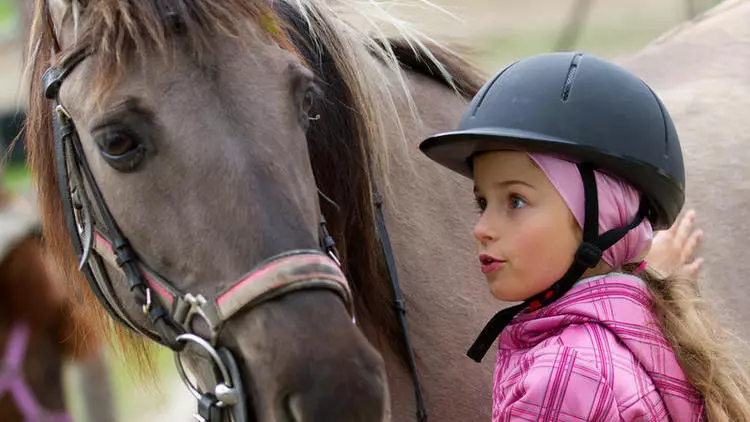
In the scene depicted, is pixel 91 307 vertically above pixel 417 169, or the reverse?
pixel 417 169

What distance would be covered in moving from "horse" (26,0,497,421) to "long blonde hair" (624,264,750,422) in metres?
0.57

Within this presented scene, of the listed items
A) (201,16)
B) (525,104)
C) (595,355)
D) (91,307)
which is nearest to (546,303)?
(595,355)

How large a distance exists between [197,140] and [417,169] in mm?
884

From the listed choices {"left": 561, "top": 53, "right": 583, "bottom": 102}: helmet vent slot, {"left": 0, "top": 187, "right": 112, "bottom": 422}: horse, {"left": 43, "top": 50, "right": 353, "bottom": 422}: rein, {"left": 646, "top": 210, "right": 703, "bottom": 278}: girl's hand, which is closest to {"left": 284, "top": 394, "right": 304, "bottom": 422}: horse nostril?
{"left": 43, "top": 50, "right": 353, "bottom": 422}: rein

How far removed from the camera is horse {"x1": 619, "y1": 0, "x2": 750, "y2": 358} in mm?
3164

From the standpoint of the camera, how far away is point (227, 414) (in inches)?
75.9

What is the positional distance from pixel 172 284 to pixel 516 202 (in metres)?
0.73

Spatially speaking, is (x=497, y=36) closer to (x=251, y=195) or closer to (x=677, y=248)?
(x=677, y=248)

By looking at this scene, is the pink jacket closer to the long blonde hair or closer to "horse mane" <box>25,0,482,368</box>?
the long blonde hair

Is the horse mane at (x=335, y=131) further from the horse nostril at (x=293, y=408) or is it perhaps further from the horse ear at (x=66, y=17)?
the horse nostril at (x=293, y=408)

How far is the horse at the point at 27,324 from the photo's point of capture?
17.0ft

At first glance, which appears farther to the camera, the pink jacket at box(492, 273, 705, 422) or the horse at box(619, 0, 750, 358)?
the horse at box(619, 0, 750, 358)

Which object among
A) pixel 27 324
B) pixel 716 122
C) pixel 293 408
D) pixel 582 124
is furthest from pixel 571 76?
pixel 27 324

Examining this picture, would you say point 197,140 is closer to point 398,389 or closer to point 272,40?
point 272,40
